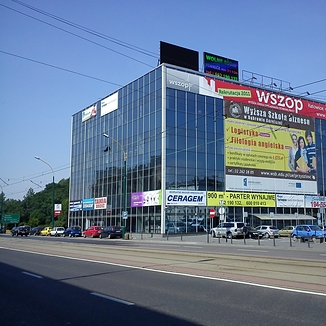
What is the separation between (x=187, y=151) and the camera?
53438 millimetres

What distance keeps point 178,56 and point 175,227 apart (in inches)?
902

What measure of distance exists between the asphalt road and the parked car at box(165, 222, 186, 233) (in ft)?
118

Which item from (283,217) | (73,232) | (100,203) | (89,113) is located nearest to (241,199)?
(283,217)

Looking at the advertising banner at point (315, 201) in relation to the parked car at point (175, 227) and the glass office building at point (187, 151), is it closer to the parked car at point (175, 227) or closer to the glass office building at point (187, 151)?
the glass office building at point (187, 151)

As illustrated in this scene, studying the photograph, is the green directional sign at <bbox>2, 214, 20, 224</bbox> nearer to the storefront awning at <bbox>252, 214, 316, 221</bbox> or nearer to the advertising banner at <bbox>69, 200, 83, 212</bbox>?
the advertising banner at <bbox>69, 200, 83, 212</bbox>

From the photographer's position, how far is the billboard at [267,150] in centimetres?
5797

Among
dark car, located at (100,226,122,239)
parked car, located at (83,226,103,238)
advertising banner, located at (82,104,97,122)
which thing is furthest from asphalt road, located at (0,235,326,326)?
advertising banner, located at (82,104,97,122)

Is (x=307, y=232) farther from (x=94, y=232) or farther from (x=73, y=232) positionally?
(x=73, y=232)

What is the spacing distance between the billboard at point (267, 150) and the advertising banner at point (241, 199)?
85 cm

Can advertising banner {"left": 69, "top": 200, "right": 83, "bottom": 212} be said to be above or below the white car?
above

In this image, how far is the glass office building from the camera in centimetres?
5253

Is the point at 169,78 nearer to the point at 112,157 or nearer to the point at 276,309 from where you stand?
the point at 112,157

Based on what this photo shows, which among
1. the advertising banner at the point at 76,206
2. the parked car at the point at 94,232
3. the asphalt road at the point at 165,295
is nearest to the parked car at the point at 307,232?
the parked car at the point at 94,232

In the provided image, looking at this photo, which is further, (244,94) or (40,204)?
(40,204)
